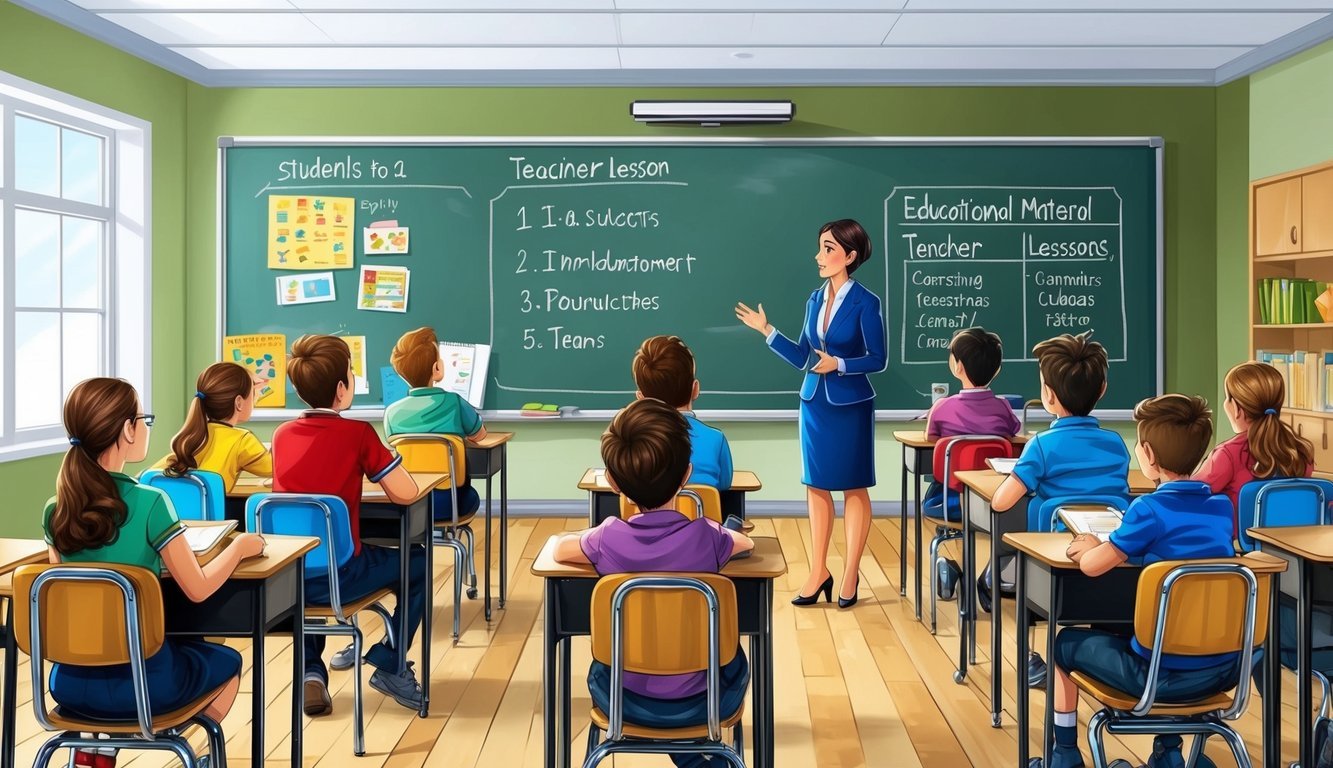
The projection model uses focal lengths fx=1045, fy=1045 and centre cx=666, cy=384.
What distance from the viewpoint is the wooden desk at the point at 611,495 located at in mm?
3402

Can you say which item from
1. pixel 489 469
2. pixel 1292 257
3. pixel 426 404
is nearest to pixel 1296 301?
pixel 1292 257

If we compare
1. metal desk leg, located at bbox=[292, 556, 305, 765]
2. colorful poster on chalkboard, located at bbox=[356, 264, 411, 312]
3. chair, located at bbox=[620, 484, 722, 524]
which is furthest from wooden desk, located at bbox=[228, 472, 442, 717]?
colorful poster on chalkboard, located at bbox=[356, 264, 411, 312]

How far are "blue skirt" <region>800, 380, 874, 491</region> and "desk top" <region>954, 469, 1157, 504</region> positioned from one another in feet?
2.65

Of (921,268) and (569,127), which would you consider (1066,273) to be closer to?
(921,268)

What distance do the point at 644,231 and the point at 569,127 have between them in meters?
0.76

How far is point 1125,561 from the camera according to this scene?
230cm

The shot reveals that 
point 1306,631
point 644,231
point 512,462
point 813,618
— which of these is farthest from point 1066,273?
point 1306,631

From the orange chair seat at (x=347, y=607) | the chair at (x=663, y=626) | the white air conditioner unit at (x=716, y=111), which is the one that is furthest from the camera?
the white air conditioner unit at (x=716, y=111)

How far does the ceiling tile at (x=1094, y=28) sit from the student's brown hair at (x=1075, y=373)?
2519mm

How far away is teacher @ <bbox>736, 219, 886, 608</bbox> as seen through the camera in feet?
14.1

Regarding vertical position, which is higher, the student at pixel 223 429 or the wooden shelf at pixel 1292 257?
the wooden shelf at pixel 1292 257

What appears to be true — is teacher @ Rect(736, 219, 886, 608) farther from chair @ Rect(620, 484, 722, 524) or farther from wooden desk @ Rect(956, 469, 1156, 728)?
chair @ Rect(620, 484, 722, 524)

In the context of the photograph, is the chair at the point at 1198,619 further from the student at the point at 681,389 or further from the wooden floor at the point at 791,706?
the student at the point at 681,389

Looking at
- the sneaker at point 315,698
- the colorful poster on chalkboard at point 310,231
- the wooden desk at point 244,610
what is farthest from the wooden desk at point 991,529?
the colorful poster on chalkboard at point 310,231
